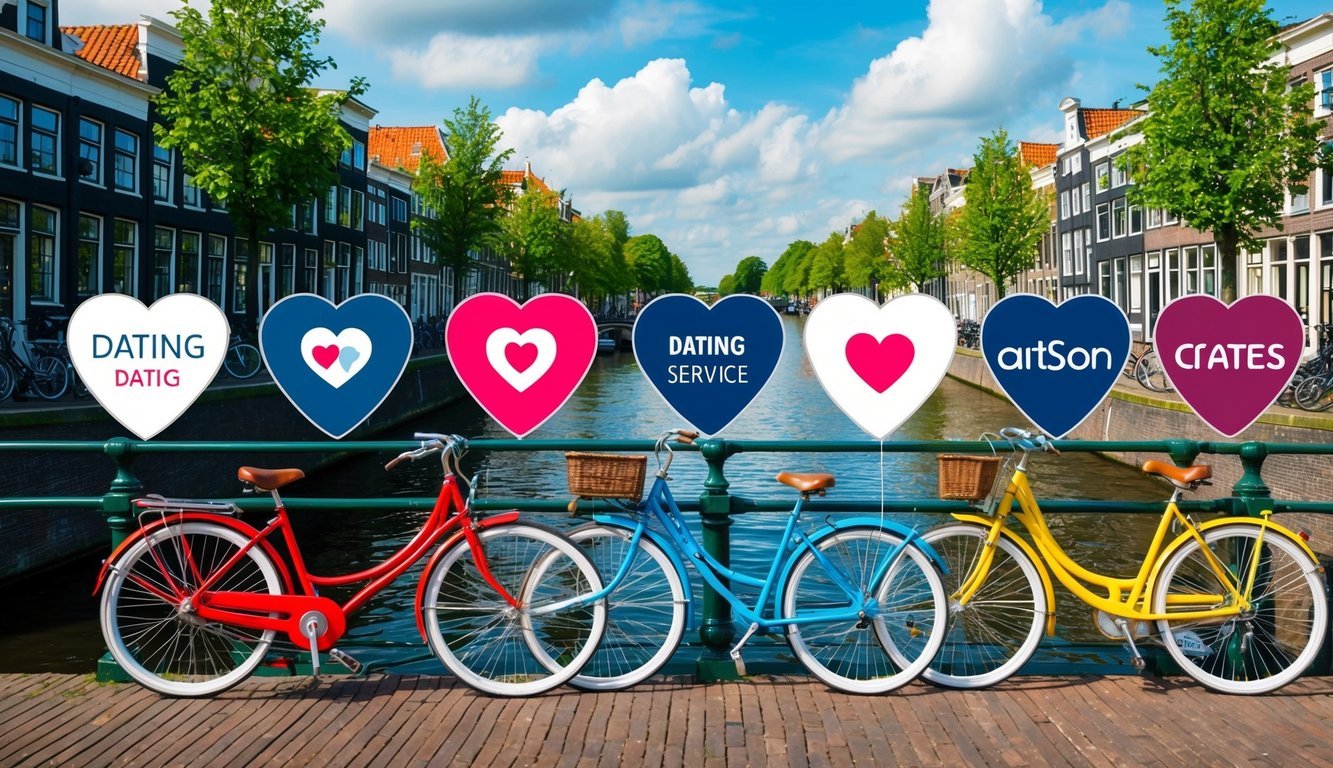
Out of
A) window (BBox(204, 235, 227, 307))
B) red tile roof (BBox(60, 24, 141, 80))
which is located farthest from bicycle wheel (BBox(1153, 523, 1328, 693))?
window (BBox(204, 235, 227, 307))

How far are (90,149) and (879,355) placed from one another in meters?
22.1

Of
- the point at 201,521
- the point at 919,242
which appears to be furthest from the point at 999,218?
the point at 201,521

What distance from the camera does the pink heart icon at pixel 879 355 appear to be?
4.63m

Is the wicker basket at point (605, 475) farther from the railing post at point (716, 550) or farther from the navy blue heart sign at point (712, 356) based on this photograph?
the navy blue heart sign at point (712, 356)

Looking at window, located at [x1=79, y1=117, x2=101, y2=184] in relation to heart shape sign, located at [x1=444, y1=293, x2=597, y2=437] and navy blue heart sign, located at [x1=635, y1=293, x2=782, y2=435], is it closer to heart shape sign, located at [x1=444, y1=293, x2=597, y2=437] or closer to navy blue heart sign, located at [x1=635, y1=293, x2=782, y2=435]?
heart shape sign, located at [x1=444, y1=293, x2=597, y2=437]

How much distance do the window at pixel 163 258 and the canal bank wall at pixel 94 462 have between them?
315 inches

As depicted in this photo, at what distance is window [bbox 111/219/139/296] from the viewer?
2339 centimetres

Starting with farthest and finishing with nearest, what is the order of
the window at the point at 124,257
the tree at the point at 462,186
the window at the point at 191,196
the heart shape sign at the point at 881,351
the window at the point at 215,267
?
the tree at the point at 462,186 < the window at the point at 215,267 < the window at the point at 191,196 < the window at the point at 124,257 < the heart shape sign at the point at 881,351

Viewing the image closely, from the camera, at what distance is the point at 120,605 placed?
169 inches

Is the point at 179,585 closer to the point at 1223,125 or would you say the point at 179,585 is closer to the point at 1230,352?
the point at 1230,352

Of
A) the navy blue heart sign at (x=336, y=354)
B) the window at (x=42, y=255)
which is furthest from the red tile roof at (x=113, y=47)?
the navy blue heart sign at (x=336, y=354)

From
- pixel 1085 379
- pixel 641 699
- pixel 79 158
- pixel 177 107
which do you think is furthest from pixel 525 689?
pixel 79 158

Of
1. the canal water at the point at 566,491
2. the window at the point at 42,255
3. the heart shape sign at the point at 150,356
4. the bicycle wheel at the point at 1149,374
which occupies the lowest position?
Result: the canal water at the point at 566,491

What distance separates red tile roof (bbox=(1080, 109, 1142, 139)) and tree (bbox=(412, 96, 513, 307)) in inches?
893
